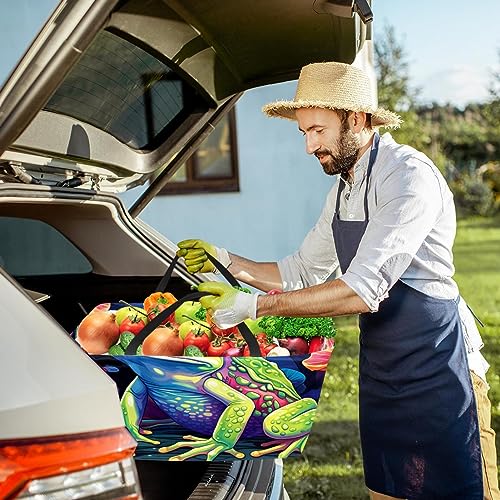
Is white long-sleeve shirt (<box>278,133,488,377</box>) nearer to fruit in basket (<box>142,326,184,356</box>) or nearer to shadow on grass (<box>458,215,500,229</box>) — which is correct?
fruit in basket (<box>142,326,184,356</box>)

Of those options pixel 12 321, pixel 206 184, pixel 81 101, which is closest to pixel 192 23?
pixel 81 101

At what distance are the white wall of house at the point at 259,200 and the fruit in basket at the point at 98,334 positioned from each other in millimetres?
6301

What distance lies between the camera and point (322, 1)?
224 cm

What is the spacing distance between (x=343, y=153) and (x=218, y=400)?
0.83 m

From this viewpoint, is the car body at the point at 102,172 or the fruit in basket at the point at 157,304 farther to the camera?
the fruit in basket at the point at 157,304

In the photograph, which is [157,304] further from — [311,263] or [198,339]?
[311,263]

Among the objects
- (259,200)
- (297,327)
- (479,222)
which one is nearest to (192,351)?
(297,327)

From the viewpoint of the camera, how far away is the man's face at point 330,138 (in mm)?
2588

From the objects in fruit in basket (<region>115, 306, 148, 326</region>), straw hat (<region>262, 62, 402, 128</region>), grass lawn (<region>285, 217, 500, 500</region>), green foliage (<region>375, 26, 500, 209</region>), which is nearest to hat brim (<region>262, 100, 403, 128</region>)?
straw hat (<region>262, 62, 402, 128</region>)

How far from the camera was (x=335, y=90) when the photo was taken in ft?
8.34

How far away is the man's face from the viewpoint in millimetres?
2588

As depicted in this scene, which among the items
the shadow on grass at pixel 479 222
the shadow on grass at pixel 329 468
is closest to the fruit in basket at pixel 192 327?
the shadow on grass at pixel 329 468

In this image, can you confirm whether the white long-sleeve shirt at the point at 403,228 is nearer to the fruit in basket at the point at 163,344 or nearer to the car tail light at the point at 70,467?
the fruit in basket at the point at 163,344

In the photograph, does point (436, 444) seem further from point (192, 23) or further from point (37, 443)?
point (37, 443)
